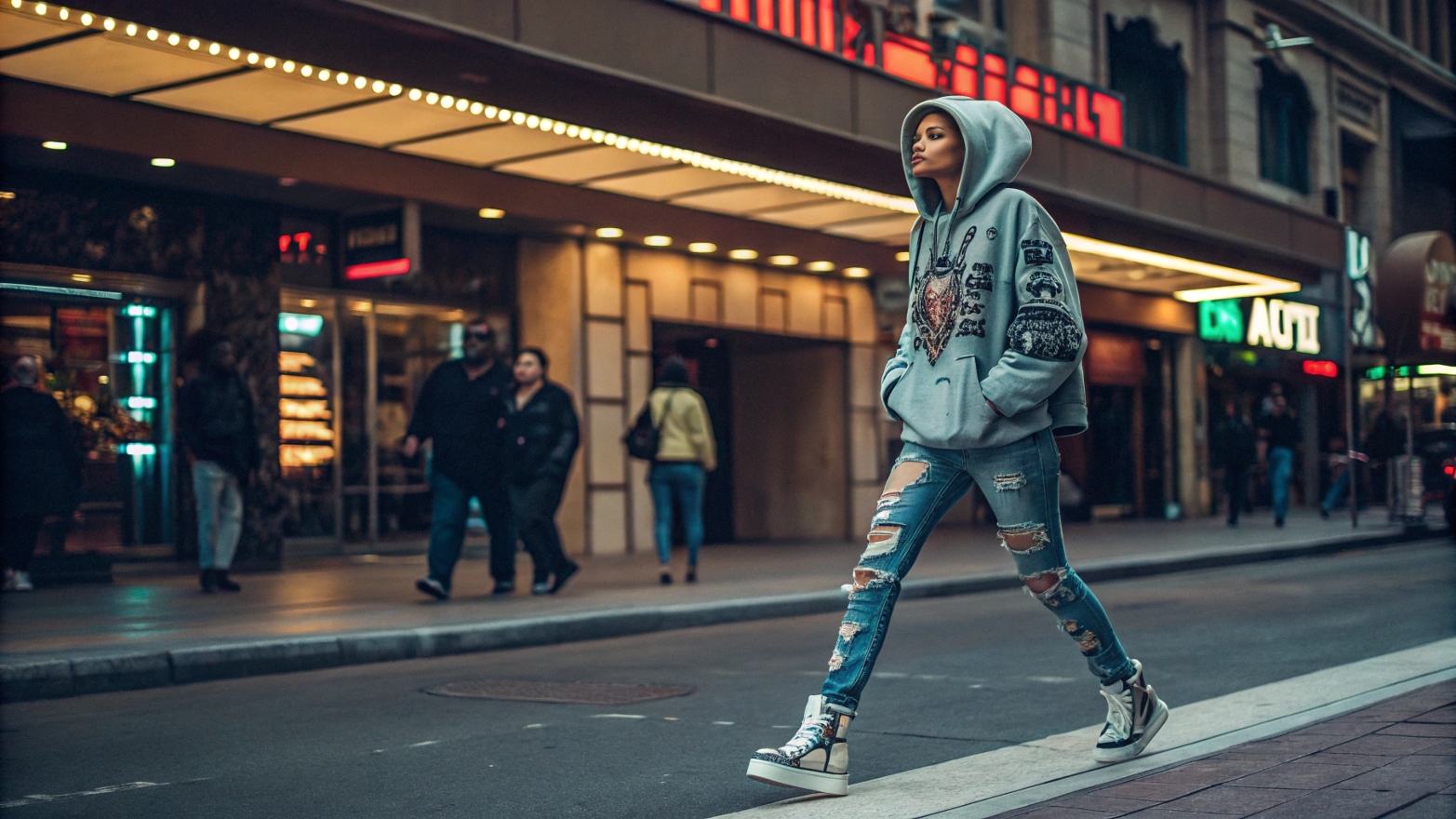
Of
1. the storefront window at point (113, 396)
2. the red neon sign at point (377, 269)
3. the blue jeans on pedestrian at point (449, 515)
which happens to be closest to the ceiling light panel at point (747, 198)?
the red neon sign at point (377, 269)

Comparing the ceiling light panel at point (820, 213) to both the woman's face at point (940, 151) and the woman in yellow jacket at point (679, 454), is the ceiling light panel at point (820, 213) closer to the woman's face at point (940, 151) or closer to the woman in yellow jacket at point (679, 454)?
the woman in yellow jacket at point (679, 454)

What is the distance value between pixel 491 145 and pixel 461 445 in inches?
124

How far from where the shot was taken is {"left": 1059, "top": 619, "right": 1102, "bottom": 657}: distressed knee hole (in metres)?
4.22

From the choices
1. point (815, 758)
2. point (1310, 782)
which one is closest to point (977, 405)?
point (815, 758)

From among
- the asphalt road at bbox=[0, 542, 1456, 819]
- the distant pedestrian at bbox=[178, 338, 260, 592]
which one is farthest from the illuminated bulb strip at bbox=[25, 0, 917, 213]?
the asphalt road at bbox=[0, 542, 1456, 819]

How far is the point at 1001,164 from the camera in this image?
4176 millimetres

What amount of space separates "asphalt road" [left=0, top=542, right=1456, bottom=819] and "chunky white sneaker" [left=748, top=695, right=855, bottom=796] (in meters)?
0.31

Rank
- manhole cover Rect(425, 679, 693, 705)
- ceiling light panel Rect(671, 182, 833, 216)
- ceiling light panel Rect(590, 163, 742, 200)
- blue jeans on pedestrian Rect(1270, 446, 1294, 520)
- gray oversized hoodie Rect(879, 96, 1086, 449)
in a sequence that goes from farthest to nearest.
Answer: blue jeans on pedestrian Rect(1270, 446, 1294, 520), ceiling light panel Rect(671, 182, 833, 216), ceiling light panel Rect(590, 163, 742, 200), manhole cover Rect(425, 679, 693, 705), gray oversized hoodie Rect(879, 96, 1086, 449)

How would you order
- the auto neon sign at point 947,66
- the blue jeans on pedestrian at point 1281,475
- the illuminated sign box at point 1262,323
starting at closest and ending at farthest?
the auto neon sign at point 947,66 < the blue jeans on pedestrian at point 1281,475 < the illuminated sign box at point 1262,323

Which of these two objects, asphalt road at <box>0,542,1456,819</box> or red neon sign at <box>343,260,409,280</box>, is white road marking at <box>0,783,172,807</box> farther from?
red neon sign at <box>343,260,409,280</box>

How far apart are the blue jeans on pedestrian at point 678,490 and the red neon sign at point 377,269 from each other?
2.91 m

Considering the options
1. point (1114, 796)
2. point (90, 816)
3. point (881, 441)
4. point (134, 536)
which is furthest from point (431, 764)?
point (881, 441)

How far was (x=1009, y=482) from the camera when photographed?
4.04 metres

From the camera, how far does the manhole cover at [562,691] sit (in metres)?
6.36
